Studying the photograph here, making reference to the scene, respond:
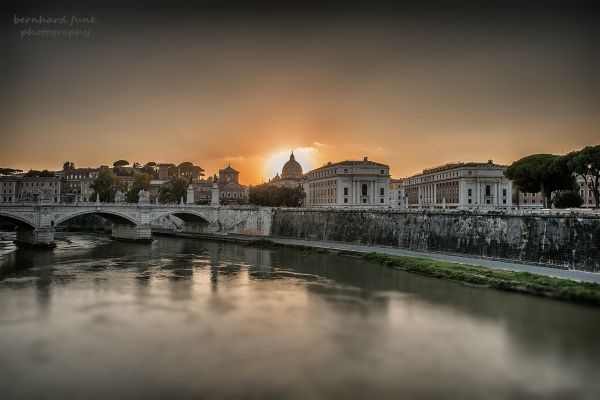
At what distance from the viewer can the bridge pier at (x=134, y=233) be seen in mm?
45250

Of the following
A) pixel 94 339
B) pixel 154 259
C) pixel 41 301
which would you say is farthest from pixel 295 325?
pixel 154 259

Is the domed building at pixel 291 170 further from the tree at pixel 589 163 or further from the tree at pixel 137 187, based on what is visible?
the tree at pixel 589 163

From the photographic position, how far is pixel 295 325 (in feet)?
53.2

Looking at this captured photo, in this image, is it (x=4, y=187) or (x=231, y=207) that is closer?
(x=231, y=207)

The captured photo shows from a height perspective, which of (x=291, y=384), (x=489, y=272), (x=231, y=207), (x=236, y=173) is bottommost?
(x=291, y=384)

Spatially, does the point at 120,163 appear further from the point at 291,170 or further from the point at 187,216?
the point at 187,216

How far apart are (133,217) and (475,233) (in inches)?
1209

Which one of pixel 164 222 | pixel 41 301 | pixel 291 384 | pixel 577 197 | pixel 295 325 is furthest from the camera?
pixel 164 222

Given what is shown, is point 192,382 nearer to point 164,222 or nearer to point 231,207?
point 231,207

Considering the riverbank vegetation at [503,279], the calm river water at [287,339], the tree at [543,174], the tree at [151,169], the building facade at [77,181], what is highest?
the tree at [151,169]

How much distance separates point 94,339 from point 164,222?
1961 inches

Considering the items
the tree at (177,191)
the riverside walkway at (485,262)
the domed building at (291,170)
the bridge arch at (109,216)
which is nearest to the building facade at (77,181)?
the tree at (177,191)

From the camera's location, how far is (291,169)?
340 feet

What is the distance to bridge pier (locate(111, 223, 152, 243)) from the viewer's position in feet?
148
